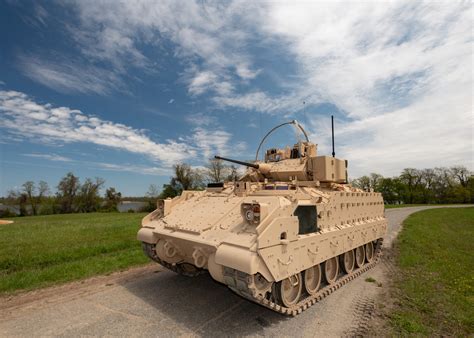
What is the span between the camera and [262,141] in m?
10.8

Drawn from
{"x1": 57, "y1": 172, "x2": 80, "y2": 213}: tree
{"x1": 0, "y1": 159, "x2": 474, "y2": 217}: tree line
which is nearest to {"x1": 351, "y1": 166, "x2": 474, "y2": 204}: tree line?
{"x1": 0, "y1": 159, "x2": 474, "y2": 217}: tree line

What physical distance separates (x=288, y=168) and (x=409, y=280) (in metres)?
4.04

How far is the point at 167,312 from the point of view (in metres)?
5.52

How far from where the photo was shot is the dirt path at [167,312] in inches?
191

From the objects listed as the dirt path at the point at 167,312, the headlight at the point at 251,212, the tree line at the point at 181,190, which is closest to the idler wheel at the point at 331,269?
the dirt path at the point at 167,312

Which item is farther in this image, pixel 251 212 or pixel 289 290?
pixel 289 290

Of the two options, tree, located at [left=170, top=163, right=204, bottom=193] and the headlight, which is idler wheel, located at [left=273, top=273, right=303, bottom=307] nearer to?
the headlight

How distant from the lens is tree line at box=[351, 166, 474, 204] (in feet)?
203

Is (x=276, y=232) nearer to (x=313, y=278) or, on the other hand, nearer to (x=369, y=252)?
(x=313, y=278)

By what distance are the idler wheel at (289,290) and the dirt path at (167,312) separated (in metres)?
0.30

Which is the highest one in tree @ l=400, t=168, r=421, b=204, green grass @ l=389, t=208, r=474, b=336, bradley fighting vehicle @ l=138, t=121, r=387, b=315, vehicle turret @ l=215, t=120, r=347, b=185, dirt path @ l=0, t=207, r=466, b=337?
tree @ l=400, t=168, r=421, b=204

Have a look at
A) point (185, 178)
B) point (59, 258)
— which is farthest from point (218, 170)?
point (59, 258)

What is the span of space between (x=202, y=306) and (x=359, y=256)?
16.6ft

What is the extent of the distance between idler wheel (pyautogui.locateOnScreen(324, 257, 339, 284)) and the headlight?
104 inches
